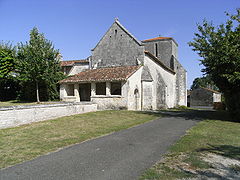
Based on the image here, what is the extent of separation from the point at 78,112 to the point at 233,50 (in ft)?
40.5

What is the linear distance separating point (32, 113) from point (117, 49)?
48.8 feet

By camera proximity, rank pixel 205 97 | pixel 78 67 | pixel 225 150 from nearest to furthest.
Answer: pixel 225 150 < pixel 78 67 < pixel 205 97

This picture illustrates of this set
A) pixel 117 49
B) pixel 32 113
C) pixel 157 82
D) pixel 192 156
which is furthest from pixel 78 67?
pixel 192 156

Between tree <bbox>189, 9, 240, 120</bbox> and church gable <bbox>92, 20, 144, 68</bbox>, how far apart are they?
8567 mm

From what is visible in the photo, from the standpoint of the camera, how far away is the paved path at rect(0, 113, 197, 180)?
4391 millimetres

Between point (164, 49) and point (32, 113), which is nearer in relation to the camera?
point (32, 113)

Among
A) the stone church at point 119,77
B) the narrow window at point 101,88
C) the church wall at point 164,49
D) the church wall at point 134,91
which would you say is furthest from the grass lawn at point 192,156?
the church wall at point 164,49

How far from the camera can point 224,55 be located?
13578mm

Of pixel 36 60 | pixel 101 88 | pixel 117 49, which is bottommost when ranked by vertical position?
pixel 101 88

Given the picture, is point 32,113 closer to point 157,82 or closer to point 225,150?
point 225,150

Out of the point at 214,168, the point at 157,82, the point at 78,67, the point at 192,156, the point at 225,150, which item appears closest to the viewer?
the point at 214,168

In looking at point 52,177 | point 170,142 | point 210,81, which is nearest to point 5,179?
point 52,177

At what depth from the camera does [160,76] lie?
26078mm

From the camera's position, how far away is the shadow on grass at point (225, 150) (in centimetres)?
595
